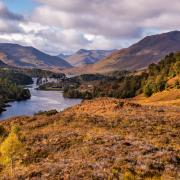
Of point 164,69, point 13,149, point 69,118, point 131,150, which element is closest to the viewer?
point 131,150

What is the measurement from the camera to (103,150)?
2975 centimetres

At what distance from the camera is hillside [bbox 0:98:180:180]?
23062 mm

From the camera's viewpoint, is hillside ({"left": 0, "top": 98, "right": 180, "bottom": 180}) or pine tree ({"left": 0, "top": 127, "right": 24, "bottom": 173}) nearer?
hillside ({"left": 0, "top": 98, "right": 180, "bottom": 180})

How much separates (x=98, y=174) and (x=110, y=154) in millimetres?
6285

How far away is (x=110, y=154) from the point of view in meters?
28.2

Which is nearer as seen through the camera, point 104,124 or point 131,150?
point 131,150

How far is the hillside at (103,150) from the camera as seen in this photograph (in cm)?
2306

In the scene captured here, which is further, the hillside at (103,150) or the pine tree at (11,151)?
the pine tree at (11,151)

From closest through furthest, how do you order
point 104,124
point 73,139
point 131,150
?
point 131,150 → point 73,139 → point 104,124

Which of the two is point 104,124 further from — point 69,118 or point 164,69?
point 164,69

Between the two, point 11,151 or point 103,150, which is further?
point 11,151

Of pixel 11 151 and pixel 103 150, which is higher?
pixel 103 150

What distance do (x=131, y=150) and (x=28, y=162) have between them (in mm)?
7898

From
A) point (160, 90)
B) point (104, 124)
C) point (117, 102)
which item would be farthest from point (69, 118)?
point (160, 90)
